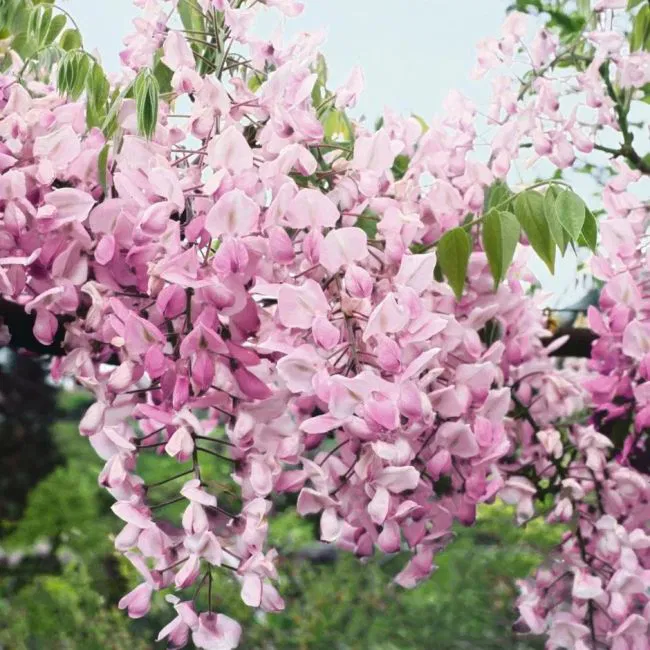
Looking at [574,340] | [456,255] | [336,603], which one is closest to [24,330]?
[456,255]

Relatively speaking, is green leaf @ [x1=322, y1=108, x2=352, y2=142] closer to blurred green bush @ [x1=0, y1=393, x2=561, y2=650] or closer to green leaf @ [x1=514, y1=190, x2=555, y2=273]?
green leaf @ [x1=514, y1=190, x2=555, y2=273]

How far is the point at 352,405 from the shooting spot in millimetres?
369

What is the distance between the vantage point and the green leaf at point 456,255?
48 cm

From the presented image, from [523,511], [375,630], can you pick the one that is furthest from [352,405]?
[375,630]

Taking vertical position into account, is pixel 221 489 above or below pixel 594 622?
above

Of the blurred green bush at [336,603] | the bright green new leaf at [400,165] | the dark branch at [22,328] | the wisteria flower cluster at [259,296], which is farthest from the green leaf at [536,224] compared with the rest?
the blurred green bush at [336,603]

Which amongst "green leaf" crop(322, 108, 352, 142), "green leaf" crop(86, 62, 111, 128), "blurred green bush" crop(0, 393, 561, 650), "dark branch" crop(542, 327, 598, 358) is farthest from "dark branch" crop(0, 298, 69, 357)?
"blurred green bush" crop(0, 393, 561, 650)

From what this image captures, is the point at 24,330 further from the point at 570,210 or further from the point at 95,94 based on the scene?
the point at 570,210

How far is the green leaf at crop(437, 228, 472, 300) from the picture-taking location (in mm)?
476

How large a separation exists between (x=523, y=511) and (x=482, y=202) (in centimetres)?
19

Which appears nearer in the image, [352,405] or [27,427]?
[352,405]

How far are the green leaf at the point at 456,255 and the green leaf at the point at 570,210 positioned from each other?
5 centimetres

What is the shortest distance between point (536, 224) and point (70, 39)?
14.7 inches

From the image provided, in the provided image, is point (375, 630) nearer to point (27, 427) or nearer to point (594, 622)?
point (594, 622)
